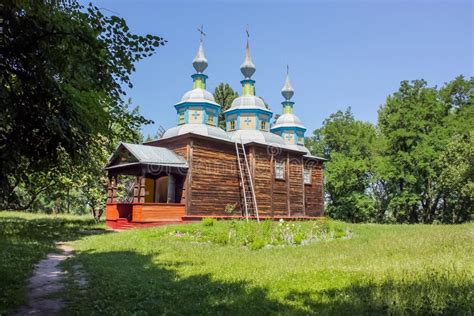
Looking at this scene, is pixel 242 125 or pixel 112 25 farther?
pixel 242 125

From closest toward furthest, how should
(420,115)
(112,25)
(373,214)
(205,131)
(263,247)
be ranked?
1. (112,25)
2. (263,247)
3. (205,131)
4. (420,115)
5. (373,214)

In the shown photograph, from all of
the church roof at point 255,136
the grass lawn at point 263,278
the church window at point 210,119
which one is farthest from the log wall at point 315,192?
the grass lawn at point 263,278

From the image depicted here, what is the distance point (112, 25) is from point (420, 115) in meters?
36.0

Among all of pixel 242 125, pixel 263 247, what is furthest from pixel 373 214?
pixel 263 247

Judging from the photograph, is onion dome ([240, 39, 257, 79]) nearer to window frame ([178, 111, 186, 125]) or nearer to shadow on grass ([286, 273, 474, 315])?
window frame ([178, 111, 186, 125])

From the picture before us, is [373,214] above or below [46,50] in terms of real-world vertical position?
below

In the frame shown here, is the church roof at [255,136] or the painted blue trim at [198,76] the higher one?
the painted blue trim at [198,76]

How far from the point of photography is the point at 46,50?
5512mm

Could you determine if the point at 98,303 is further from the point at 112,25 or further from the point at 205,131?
the point at 205,131

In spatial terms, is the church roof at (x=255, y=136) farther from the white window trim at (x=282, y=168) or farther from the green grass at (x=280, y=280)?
the green grass at (x=280, y=280)

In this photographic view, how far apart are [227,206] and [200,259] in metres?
13.0

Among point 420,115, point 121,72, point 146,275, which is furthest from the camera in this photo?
point 420,115

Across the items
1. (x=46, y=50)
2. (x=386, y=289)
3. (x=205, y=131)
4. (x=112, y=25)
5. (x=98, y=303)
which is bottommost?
(x=98, y=303)

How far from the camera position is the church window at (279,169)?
85.9 ft
